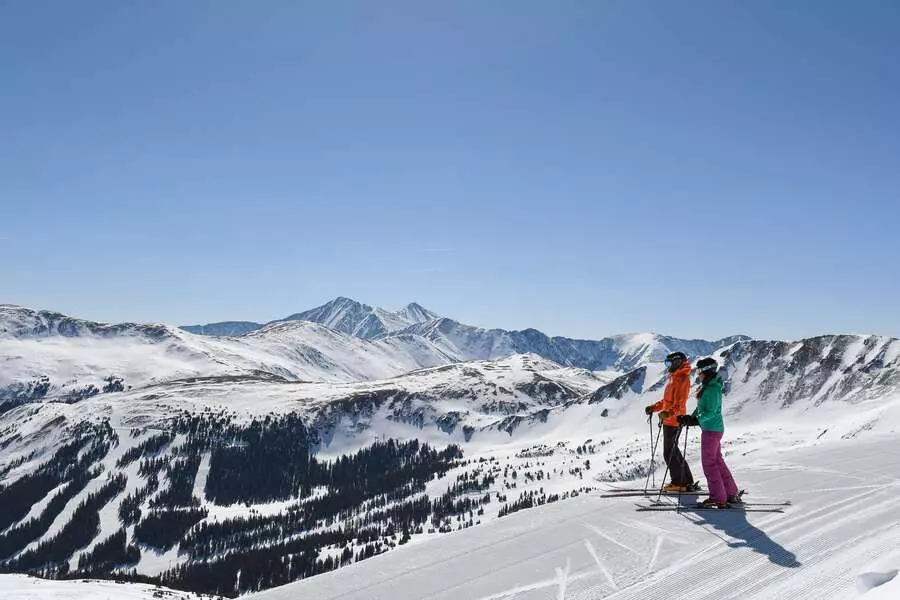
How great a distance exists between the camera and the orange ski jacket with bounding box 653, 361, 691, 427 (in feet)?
47.7

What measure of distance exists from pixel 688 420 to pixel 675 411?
3.80 feet

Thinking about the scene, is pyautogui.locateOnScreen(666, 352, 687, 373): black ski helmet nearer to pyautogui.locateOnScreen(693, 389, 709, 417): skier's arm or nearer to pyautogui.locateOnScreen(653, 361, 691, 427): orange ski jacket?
pyautogui.locateOnScreen(653, 361, 691, 427): orange ski jacket

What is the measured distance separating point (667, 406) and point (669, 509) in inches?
144

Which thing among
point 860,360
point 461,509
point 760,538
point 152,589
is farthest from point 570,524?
point 860,360

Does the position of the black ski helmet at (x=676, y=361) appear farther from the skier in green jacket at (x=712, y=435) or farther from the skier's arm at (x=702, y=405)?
the skier's arm at (x=702, y=405)

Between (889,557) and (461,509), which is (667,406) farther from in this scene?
(461,509)

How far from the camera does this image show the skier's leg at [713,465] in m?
12.2

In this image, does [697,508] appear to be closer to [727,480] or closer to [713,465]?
[713,465]

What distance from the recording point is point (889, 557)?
822 cm

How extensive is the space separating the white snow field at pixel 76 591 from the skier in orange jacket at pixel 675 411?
182 ft

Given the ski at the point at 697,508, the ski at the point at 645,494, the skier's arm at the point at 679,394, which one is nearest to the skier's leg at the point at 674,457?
the skier's arm at the point at 679,394

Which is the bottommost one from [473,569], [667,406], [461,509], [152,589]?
[461,509]

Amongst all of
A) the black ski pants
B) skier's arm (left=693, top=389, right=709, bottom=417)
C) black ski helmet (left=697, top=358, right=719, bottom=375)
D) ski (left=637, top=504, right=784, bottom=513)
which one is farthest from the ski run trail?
black ski helmet (left=697, top=358, right=719, bottom=375)

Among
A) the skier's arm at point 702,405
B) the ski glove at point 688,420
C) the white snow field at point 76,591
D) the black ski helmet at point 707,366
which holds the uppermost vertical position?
the black ski helmet at point 707,366
